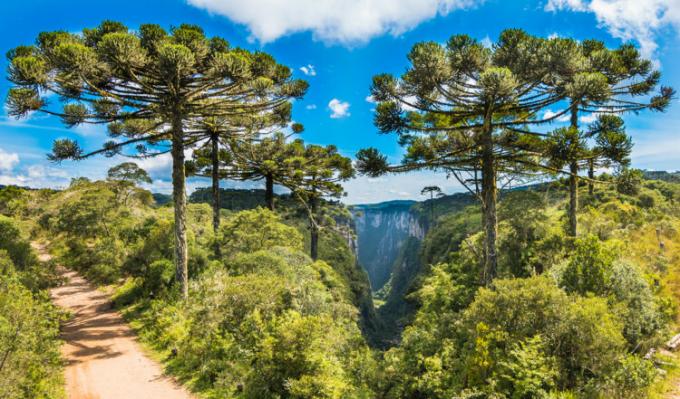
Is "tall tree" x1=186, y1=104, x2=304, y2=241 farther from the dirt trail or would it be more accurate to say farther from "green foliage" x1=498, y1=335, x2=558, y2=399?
"green foliage" x1=498, y1=335, x2=558, y2=399

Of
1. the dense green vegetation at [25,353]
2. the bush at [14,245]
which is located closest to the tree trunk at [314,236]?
the bush at [14,245]

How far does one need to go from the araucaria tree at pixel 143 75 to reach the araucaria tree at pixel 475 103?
4.90 metres

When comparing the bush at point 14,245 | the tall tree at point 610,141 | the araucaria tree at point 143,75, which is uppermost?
the araucaria tree at point 143,75

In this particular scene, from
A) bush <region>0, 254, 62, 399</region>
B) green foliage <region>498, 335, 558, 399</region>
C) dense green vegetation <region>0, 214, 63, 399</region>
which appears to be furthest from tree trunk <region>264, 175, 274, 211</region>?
green foliage <region>498, 335, 558, 399</region>

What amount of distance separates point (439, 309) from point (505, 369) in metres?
8.19

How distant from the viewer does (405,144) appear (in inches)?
492

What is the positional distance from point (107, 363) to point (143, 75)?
8.81 metres

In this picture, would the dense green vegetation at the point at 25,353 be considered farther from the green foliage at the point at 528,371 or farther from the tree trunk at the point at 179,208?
the green foliage at the point at 528,371

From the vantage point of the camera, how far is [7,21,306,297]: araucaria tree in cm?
947

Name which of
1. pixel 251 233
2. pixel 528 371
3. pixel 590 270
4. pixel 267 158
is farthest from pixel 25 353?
pixel 267 158

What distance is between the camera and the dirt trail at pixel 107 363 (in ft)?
26.6

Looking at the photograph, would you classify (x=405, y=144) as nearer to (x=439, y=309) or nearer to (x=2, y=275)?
(x=439, y=309)

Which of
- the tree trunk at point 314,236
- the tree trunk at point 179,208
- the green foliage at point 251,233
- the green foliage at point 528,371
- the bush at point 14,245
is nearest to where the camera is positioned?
the green foliage at point 528,371

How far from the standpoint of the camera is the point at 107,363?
9555 mm
